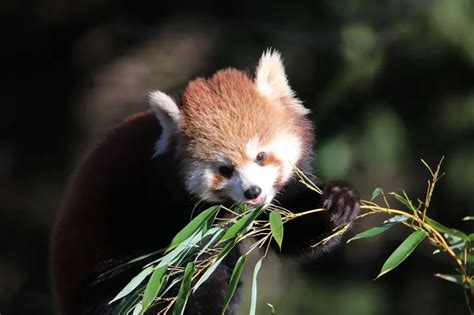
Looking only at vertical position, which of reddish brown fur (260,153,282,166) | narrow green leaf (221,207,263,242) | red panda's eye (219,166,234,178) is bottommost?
narrow green leaf (221,207,263,242)

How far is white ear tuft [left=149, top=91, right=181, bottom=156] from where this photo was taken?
3.10 m

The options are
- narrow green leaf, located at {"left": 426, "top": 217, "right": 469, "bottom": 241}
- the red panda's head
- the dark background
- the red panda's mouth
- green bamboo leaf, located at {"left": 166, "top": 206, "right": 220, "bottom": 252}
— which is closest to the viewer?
narrow green leaf, located at {"left": 426, "top": 217, "right": 469, "bottom": 241}

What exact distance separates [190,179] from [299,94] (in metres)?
3.62

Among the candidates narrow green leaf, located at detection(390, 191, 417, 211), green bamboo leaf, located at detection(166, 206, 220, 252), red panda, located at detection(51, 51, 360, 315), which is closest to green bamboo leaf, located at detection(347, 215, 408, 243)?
narrow green leaf, located at detection(390, 191, 417, 211)

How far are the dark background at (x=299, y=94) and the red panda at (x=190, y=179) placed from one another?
165cm

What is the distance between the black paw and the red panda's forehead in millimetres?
278

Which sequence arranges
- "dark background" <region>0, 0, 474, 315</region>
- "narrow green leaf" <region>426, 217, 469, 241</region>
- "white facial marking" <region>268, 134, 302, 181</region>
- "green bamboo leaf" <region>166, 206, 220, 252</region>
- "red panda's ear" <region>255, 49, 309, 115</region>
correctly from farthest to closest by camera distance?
"dark background" <region>0, 0, 474, 315</region>, "red panda's ear" <region>255, 49, 309, 115</region>, "white facial marking" <region>268, 134, 302, 181</region>, "green bamboo leaf" <region>166, 206, 220, 252</region>, "narrow green leaf" <region>426, 217, 469, 241</region>

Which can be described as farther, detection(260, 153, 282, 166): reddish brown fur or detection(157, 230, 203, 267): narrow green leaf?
detection(260, 153, 282, 166): reddish brown fur

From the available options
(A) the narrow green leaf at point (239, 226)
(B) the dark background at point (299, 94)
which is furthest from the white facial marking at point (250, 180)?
(B) the dark background at point (299, 94)

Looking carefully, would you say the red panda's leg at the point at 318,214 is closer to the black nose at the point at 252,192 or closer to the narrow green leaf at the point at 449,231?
the black nose at the point at 252,192

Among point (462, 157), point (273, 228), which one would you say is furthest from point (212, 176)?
point (462, 157)

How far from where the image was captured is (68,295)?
131 inches

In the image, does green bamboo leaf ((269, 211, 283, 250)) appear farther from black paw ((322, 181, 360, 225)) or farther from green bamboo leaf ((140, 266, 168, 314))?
black paw ((322, 181, 360, 225))

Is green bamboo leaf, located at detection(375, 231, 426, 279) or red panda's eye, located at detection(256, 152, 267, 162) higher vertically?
red panda's eye, located at detection(256, 152, 267, 162)
